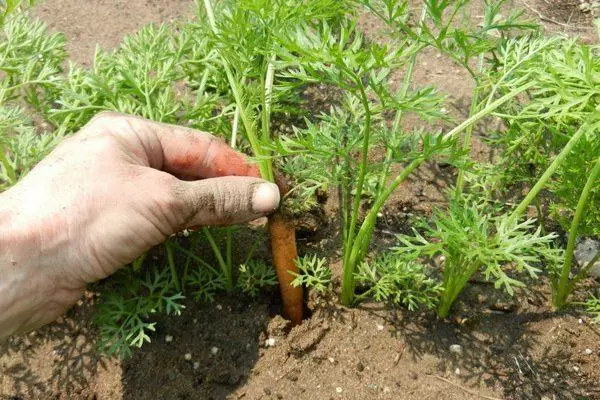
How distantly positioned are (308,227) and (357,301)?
13.8 inches

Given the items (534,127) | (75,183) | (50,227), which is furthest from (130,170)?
(534,127)

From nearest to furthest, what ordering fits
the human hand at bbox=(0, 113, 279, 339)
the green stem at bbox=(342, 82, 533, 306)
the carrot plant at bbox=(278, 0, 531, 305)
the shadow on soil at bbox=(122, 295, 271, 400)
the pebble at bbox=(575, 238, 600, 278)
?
the carrot plant at bbox=(278, 0, 531, 305) → the human hand at bbox=(0, 113, 279, 339) → the green stem at bbox=(342, 82, 533, 306) → the shadow on soil at bbox=(122, 295, 271, 400) → the pebble at bbox=(575, 238, 600, 278)

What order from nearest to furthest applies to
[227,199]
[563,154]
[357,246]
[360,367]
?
[563,154]
[227,199]
[357,246]
[360,367]

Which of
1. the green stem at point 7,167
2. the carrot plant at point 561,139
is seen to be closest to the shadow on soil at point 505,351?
the carrot plant at point 561,139

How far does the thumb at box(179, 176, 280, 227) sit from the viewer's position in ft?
5.60

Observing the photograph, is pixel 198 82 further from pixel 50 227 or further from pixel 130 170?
pixel 50 227

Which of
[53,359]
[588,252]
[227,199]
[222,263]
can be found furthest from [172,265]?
[588,252]

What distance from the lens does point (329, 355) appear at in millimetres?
2066

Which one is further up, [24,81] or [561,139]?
[24,81]

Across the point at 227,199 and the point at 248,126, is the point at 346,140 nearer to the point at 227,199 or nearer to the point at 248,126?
the point at 248,126

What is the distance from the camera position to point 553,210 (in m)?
2.12

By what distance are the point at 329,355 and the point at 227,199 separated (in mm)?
708

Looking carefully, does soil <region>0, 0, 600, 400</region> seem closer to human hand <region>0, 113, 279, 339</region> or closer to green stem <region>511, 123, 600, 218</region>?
human hand <region>0, 113, 279, 339</region>

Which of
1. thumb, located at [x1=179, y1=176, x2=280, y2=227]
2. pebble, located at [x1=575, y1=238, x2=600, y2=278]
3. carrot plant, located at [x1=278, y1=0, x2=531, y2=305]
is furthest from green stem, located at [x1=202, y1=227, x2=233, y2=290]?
pebble, located at [x1=575, y1=238, x2=600, y2=278]
